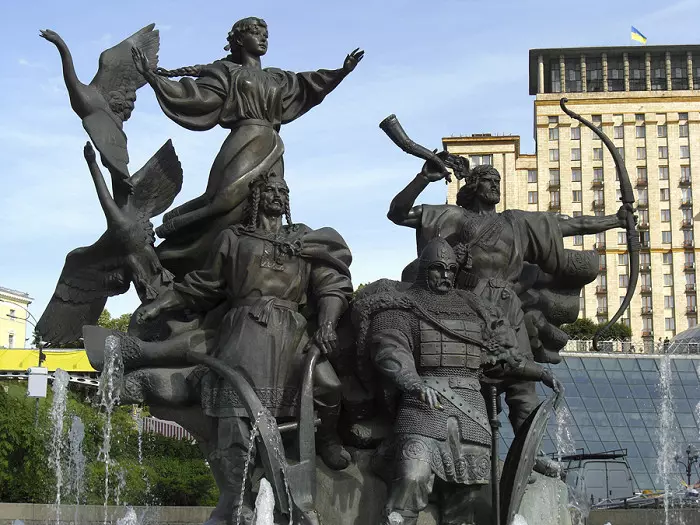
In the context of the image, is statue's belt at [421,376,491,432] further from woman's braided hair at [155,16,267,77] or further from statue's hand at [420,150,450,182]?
woman's braided hair at [155,16,267,77]

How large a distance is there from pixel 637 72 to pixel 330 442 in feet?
291

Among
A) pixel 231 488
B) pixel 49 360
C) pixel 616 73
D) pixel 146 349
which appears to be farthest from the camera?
pixel 616 73

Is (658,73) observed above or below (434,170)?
above

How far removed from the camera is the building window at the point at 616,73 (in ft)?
301

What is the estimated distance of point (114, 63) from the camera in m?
10.8

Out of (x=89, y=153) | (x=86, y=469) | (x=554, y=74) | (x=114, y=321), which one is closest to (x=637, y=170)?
(x=554, y=74)

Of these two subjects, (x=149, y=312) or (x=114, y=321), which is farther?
(x=114, y=321)

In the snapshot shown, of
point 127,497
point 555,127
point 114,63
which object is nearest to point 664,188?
point 555,127

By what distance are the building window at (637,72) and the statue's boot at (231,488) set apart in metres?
88.1

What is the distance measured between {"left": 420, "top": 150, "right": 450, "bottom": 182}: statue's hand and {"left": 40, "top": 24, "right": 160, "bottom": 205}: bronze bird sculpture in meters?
2.80

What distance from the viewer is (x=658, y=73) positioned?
304ft

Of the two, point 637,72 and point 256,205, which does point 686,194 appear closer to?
point 637,72

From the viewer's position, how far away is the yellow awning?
34.4 metres

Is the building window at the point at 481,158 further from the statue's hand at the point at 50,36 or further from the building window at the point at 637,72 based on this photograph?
the statue's hand at the point at 50,36
